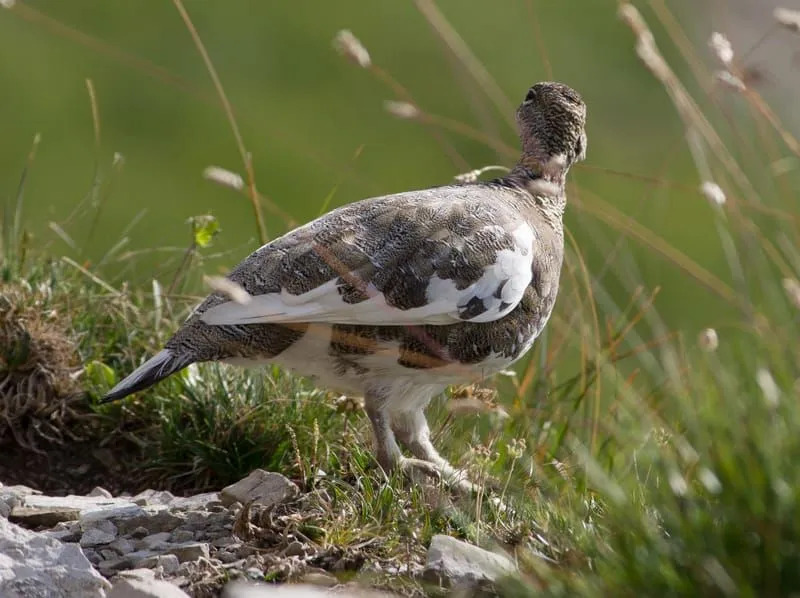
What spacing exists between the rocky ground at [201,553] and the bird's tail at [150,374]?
1.11ft

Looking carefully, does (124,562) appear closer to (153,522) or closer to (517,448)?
(153,522)

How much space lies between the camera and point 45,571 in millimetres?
3604

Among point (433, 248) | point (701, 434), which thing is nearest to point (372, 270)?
point (433, 248)

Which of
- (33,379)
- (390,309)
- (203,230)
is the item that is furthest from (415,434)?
(33,379)

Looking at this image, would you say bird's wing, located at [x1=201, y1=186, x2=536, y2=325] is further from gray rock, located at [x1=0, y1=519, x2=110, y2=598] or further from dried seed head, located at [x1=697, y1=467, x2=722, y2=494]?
dried seed head, located at [x1=697, y1=467, x2=722, y2=494]

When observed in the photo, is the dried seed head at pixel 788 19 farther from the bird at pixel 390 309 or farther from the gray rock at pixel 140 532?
the gray rock at pixel 140 532

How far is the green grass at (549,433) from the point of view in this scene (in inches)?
116

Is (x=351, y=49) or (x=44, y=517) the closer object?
(x=351, y=49)

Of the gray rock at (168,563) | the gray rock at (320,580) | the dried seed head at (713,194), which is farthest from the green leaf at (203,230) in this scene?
the dried seed head at (713,194)

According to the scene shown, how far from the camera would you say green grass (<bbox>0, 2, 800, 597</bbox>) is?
2941 mm

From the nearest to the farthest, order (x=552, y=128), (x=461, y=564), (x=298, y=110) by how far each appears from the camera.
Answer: (x=461, y=564)
(x=552, y=128)
(x=298, y=110)

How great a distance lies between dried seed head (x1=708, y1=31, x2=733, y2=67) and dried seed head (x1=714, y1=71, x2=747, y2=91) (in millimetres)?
39

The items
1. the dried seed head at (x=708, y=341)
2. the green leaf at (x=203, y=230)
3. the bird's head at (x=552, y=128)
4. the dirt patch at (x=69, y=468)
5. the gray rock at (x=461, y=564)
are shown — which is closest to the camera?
the dried seed head at (x=708, y=341)

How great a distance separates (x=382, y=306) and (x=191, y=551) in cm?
95
